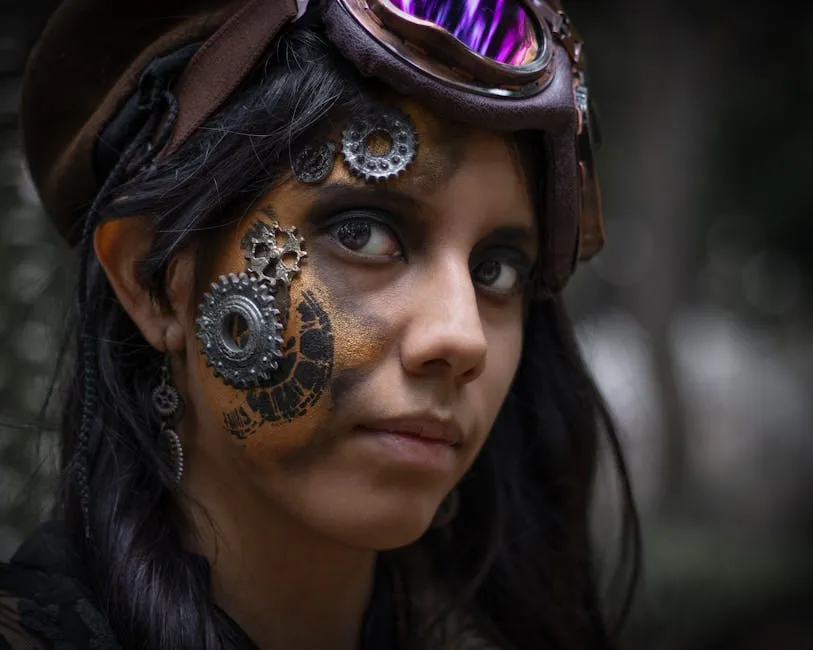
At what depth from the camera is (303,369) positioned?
169 centimetres

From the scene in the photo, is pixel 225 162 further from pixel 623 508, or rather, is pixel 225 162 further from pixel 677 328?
pixel 677 328

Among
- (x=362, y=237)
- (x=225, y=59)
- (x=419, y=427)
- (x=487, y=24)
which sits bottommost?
(x=419, y=427)

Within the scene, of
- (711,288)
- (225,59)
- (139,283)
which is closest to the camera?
(225,59)

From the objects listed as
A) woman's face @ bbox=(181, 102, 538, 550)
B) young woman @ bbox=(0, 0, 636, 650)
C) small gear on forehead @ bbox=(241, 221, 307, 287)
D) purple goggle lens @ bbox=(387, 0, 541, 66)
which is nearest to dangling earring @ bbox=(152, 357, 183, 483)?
young woman @ bbox=(0, 0, 636, 650)

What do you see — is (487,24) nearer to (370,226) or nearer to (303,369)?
(370,226)

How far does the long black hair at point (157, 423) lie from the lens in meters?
1.74

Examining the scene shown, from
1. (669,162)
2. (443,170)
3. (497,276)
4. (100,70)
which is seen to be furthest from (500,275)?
(669,162)

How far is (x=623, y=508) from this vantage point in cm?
241

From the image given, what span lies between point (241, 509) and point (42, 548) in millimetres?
391

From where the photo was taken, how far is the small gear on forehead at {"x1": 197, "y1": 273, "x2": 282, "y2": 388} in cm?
170

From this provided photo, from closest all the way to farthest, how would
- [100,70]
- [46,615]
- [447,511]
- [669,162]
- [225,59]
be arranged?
[46,615], [225,59], [100,70], [447,511], [669,162]

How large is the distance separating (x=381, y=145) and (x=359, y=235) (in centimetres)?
17

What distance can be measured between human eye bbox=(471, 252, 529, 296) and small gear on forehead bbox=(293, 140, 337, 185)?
365mm

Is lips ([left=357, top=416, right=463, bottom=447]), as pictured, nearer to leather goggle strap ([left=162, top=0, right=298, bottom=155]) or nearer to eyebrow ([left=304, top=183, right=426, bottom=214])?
eyebrow ([left=304, top=183, right=426, bottom=214])
